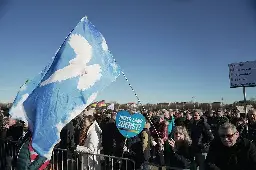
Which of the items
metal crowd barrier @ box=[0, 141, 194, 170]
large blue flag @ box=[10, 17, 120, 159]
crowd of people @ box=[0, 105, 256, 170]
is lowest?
metal crowd barrier @ box=[0, 141, 194, 170]

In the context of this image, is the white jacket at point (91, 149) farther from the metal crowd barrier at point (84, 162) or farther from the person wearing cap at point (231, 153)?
the person wearing cap at point (231, 153)

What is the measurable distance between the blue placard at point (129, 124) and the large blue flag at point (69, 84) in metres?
3.05

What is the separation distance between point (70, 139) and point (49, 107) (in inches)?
125

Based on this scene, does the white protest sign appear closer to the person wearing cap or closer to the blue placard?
the blue placard

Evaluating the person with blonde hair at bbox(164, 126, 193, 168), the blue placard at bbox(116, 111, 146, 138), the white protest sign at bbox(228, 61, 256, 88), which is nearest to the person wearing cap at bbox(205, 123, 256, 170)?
the person with blonde hair at bbox(164, 126, 193, 168)

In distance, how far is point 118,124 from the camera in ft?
28.0

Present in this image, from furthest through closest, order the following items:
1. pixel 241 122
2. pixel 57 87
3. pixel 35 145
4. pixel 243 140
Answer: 1. pixel 241 122
2. pixel 57 87
3. pixel 35 145
4. pixel 243 140

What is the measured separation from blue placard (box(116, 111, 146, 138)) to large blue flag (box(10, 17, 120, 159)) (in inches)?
120

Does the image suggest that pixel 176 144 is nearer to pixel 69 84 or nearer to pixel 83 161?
pixel 69 84

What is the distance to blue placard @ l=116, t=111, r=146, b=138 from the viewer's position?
8.33 m

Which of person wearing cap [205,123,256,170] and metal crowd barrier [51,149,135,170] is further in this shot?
metal crowd barrier [51,149,135,170]

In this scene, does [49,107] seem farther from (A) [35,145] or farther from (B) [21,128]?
(B) [21,128]

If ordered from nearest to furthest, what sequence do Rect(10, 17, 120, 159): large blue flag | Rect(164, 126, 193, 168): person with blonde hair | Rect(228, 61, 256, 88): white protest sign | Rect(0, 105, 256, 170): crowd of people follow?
Rect(0, 105, 256, 170): crowd of people < Rect(10, 17, 120, 159): large blue flag < Rect(164, 126, 193, 168): person with blonde hair < Rect(228, 61, 256, 88): white protest sign

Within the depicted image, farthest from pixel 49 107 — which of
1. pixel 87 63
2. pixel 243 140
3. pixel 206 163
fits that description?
pixel 243 140
